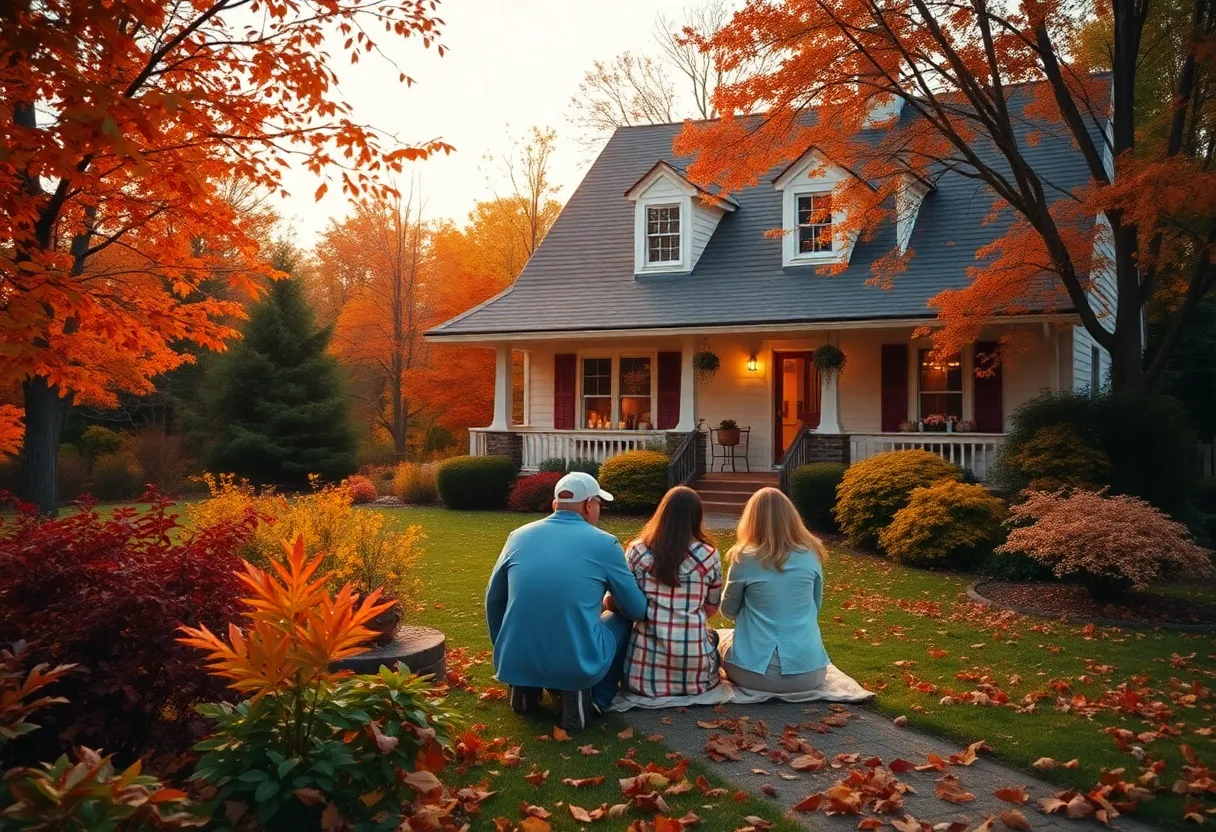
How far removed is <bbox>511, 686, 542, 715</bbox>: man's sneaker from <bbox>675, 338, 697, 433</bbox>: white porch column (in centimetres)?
1276

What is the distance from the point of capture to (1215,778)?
4.73 m

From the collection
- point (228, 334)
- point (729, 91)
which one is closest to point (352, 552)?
point (228, 334)

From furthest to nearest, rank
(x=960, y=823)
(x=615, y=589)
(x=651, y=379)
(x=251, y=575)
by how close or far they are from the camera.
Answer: (x=651, y=379) → (x=615, y=589) → (x=960, y=823) → (x=251, y=575)

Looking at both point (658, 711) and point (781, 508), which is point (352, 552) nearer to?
point (658, 711)

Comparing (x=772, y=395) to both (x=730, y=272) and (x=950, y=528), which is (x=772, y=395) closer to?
(x=730, y=272)

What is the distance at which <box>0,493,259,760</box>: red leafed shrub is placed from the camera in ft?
13.5

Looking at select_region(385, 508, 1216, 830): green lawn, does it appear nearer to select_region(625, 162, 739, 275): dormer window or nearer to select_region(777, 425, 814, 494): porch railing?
select_region(777, 425, 814, 494): porch railing

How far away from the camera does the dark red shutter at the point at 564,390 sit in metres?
21.0

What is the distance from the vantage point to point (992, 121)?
1259cm

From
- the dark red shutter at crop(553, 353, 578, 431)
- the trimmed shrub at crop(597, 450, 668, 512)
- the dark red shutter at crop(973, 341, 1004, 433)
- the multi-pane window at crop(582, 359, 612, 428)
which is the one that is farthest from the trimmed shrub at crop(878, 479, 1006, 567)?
the dark red shutter at crop(553, 353, 578, 431)

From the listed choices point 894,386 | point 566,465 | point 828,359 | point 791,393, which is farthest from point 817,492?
point 566,465

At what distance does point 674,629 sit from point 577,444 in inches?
550

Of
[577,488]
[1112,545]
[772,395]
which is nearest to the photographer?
[577,488]

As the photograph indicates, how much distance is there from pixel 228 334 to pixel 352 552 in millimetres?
2604
